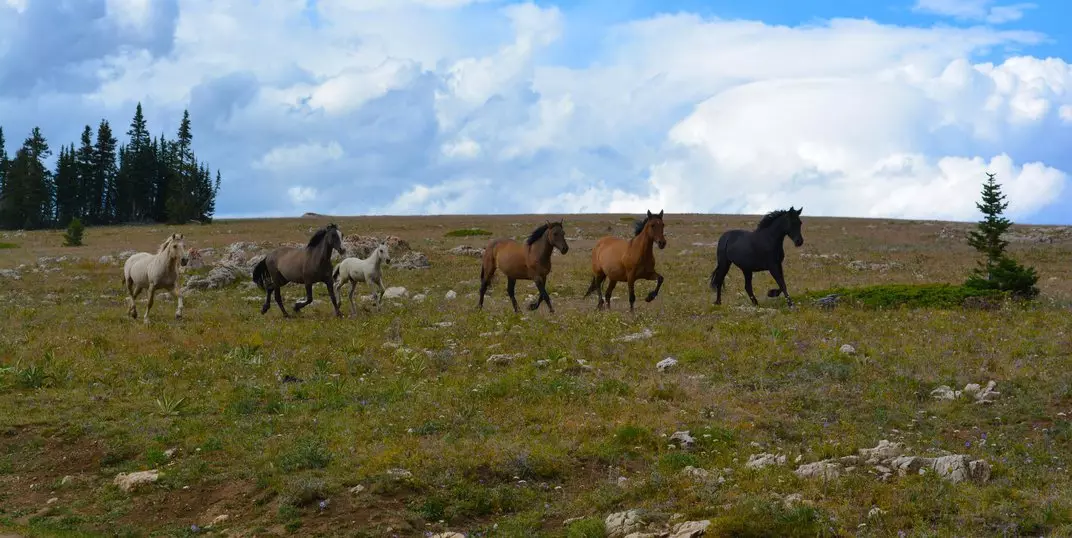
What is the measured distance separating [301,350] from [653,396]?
781 cm

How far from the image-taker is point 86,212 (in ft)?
321

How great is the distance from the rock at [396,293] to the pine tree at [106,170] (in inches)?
3258

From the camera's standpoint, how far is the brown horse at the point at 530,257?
71.7 feet

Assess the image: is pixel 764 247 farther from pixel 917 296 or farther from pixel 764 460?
pixel 764 460

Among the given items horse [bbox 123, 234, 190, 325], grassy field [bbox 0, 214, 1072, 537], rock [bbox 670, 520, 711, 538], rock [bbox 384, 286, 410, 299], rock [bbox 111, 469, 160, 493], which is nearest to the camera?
rock [bbox 670, 520, 711, 538]

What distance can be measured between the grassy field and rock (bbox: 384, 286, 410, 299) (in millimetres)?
5572

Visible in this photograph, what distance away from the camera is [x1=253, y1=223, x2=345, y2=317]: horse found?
73.5 feet

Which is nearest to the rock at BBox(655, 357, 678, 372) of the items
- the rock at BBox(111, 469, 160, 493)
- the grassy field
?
the grassy field

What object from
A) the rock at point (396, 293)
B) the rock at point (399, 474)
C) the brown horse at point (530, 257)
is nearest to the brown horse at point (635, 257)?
the brown horse at point (530, 257)

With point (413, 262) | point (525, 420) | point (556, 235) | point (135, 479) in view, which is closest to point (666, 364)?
point (525, 420)

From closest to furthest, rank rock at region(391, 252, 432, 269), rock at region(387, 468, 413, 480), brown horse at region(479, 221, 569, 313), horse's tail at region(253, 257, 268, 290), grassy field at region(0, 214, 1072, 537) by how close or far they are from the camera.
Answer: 1. grassy field at region(0, 214, 1072, 537)
2. rock at region(387, 468, 413, 480)
3. brown horse at region(479, 221, 569, 313)
4. horse's tail at region(253, 257, 268, 290)
5. rock at region(391, 252, 432, 269)

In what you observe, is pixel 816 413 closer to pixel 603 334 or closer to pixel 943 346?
→ pixel 943 346

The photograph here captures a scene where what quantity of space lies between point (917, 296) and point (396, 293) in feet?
52.3

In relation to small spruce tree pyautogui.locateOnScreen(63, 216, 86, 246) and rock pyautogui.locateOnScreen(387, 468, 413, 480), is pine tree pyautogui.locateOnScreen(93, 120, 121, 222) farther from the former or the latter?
rock pyautogui.locateOnScreen(387, 468, 413, 480)
